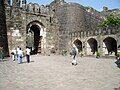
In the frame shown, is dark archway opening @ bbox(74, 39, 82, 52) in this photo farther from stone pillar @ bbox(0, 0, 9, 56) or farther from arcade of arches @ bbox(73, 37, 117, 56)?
stone pillar @ bbox(0, 0, 9, 56)

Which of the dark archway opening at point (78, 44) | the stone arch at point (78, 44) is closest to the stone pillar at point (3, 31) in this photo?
the stone arch at point (78, 44)

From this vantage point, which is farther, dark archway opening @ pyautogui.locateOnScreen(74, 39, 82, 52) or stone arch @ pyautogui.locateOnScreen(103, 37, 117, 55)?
dark archway opening @ pyautogui.locateOnScreen(74, 39, 82, 52)

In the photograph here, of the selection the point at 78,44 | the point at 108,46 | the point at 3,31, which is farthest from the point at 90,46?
the point at 3,31

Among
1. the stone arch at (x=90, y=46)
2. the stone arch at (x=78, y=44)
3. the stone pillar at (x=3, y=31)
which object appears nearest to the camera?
the stone pillar at (x=3, y=31)

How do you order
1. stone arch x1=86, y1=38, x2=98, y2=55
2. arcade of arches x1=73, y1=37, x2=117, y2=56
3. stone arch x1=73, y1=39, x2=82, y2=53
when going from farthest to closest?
stone arch x1=73, y1=39, x2=82, y2=53, stone arch x1=86, y1=38, x2=98, y2=55, arcade of arches x1=73, y1=37, x2=117, y2=56

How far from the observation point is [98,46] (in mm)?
22188

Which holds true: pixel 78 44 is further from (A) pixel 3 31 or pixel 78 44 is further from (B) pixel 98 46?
(A) pixel 3 31

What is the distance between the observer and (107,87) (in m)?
6.43

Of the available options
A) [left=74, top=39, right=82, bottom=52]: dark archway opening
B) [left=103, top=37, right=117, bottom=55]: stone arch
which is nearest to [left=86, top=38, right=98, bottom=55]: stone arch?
[left=74, top=39, right=82, bottom=52]: dark archway opening

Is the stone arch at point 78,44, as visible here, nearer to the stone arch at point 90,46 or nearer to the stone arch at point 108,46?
the stone arch at point 90,46

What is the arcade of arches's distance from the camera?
2195cm

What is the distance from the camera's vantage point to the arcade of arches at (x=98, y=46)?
21955 mm

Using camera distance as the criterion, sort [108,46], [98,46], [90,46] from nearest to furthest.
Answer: [98,46], [108,46], [90,46]

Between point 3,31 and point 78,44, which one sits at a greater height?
point 3,31
